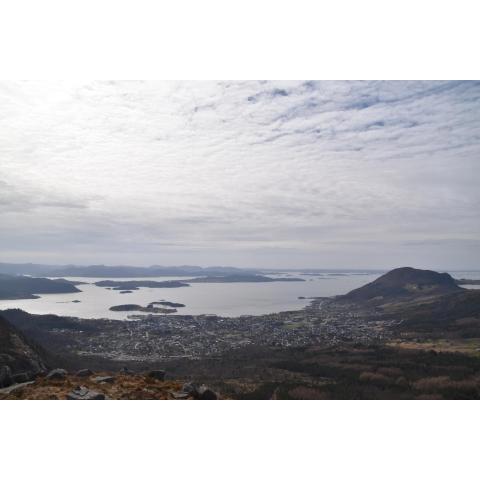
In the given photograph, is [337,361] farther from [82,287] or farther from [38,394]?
[82,287]

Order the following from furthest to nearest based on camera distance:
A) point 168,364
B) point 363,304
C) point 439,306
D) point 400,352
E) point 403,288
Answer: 1. point 403,288
2. point 363,304
3. point 439,306
4. point 168,364
5. point 400,352

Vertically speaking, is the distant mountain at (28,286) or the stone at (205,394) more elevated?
the stone at (205,394)

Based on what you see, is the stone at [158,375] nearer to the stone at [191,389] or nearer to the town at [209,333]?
the stone at [191,389]

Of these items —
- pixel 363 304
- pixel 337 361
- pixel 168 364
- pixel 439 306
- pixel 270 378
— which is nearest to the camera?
pixel 270 378

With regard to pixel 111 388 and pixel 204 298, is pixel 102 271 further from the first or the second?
pixel 111 388

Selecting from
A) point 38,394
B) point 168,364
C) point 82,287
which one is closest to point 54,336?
point 168,364

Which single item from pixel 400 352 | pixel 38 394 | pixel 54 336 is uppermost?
pixel 38 394

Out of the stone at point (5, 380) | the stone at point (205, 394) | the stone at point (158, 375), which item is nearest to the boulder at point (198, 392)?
the stone at point (205, 394)
